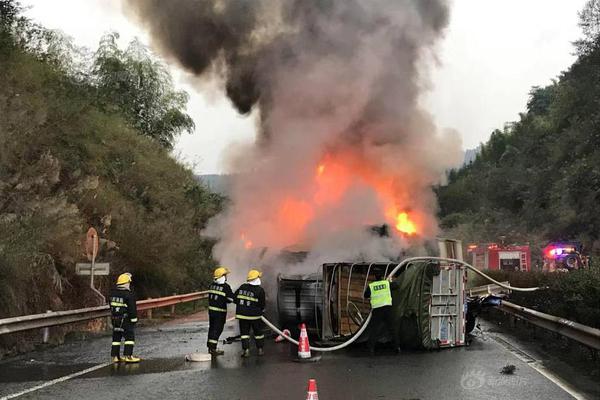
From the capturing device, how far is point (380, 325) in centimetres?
1063

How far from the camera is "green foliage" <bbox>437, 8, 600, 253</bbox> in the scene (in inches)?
Answer: 1657

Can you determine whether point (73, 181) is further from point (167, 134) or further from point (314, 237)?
point (167, 134)

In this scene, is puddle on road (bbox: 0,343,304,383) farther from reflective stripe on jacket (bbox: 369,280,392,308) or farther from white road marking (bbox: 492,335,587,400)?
white road marking (bbox: 492,335,587,400)

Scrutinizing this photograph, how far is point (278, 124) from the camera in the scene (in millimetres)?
18328

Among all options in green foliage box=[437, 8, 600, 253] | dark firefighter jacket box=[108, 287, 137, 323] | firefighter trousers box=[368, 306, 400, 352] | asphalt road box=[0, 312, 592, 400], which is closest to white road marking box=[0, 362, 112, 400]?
asphalt road box=[0, 312, 592, 400]

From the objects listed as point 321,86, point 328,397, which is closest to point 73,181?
point 321,86

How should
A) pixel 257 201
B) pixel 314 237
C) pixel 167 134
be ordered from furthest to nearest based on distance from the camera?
pixel 167 134 < pixel 257 201 < pixel 314 237

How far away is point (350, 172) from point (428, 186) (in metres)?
3.14

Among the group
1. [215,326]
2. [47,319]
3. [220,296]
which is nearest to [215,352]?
[215,326]

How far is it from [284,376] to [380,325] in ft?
7.81

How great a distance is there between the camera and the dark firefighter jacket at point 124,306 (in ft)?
33.8

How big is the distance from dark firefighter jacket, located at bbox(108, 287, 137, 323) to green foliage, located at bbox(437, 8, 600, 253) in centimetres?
3474

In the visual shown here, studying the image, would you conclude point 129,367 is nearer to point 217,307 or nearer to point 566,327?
point 217,307

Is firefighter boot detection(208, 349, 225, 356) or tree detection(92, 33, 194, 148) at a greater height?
tree detection(92, 33, 194, 148)
